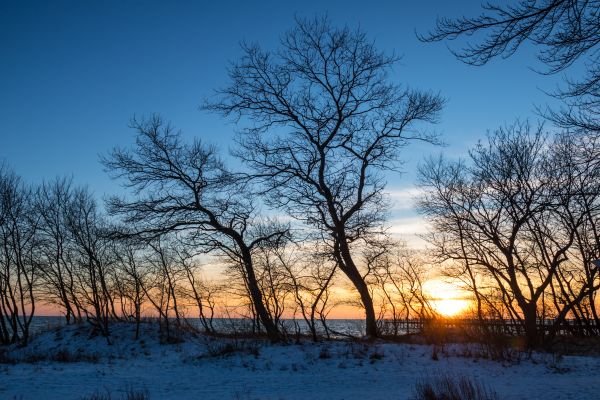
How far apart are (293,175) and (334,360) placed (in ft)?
25.5

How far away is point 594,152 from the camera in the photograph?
750 centimetres

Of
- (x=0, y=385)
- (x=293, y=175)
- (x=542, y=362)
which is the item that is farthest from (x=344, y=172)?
(x=0, y=385)

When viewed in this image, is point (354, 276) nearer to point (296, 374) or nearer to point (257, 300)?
point (257, 300)

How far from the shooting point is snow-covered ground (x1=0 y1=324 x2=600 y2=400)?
1168 cm

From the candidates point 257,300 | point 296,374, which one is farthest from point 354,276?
point 296,374

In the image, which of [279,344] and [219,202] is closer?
[279,344]

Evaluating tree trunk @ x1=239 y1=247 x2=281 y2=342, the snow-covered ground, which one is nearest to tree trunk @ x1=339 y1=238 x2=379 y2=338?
the snow-covered ground

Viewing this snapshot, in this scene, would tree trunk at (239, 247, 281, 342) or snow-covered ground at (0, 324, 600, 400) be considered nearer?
snow-covered ground at (0, 324, 600, 400)

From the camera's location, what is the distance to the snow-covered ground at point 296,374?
38.3ft

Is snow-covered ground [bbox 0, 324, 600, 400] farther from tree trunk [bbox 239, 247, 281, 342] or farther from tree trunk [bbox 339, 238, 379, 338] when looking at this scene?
tree trunk [bbox 339, 238, 379, 338]

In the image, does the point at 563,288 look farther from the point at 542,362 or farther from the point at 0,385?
the point at 0,385

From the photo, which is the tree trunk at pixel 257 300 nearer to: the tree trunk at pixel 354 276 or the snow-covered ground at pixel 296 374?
the snow-covered ground at pixel 296 374

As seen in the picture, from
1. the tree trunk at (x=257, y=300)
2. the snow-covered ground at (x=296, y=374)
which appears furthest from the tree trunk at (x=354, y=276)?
the tree trunk at (x=257, y=300)

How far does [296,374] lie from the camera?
14.6m
